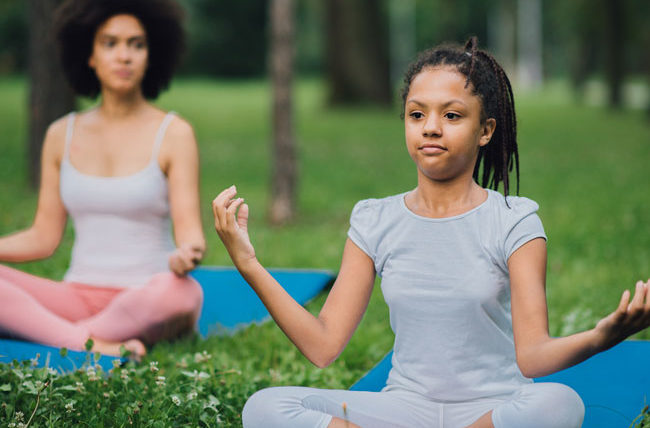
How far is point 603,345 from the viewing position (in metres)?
2.27

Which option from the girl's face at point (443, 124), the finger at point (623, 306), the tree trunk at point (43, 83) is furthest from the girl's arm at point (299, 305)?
the tree trunk at point (43, 83)

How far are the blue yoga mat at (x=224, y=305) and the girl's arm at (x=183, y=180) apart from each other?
0.64m

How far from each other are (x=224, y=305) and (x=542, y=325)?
2.83 metres

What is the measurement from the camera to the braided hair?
8.89ft

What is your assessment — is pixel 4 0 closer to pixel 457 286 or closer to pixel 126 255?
pixel 126 255

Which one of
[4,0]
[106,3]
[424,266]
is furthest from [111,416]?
[4,0]

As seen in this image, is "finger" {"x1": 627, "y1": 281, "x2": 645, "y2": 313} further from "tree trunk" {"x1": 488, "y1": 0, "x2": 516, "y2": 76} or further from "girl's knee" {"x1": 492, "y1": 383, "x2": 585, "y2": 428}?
"tree trunk" {"x1": 488, "y1": 0, "x2": 516, "y2": 76}

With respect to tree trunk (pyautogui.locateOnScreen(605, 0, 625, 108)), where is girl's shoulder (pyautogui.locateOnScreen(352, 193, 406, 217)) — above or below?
below

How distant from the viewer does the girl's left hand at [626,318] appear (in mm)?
2145

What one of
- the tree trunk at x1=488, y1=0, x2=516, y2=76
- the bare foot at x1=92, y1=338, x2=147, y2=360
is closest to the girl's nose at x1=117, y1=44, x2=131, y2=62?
the bare foot at x1=92, y1=338, x2=147, y2=360

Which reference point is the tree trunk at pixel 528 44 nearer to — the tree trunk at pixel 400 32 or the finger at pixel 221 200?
the tree trunk at pixel 400 32

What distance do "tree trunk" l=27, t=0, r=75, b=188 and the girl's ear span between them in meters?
6.69

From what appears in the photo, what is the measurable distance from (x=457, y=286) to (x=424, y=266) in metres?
0.12

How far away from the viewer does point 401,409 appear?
105 inches
